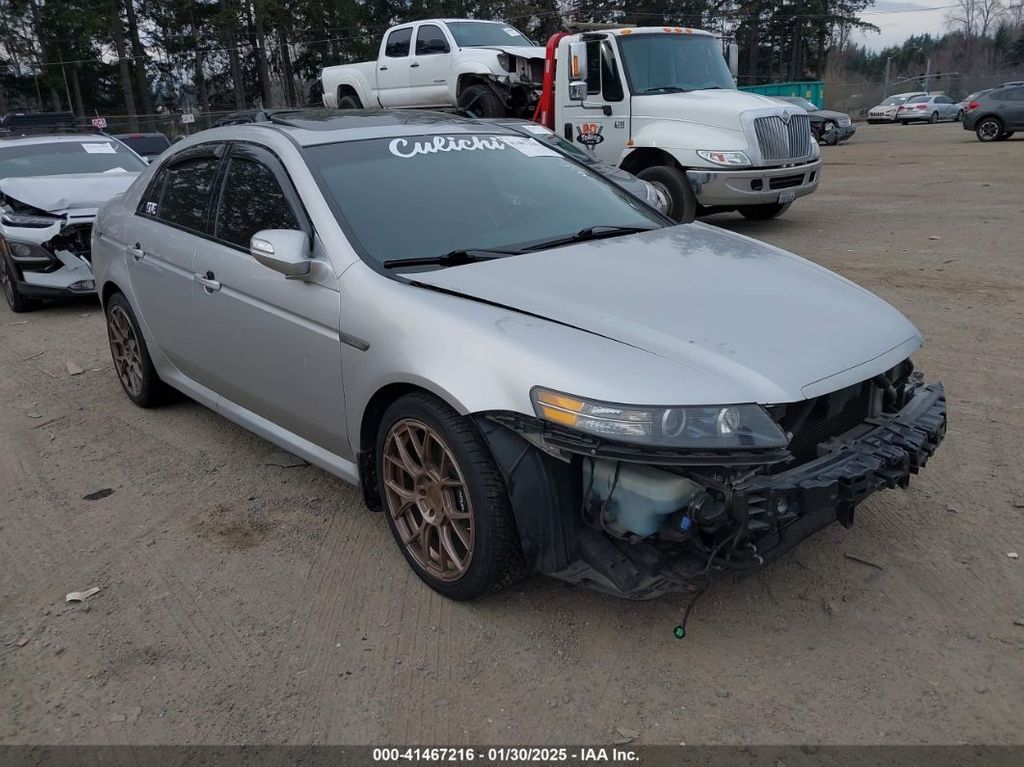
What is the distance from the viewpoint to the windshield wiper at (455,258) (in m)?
Result: 3.35

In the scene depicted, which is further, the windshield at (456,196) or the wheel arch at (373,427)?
the windshield at (456,196)

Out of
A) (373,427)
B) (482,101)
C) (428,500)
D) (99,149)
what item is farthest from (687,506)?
(482,101)

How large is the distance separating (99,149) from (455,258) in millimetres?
8093

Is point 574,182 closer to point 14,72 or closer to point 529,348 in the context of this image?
point 529,348

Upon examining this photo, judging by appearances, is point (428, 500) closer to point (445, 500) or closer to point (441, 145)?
point (445, 500)

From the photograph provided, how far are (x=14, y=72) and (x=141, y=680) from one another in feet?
177

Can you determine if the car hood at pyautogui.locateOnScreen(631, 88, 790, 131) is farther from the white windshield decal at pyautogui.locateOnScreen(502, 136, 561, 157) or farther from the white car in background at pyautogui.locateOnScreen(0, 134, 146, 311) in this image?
the white windshield decal at pyautogui.locateOnScreen(502, 136, 561, 157)

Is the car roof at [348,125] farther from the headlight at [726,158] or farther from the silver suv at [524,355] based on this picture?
the headlight at [726,158]

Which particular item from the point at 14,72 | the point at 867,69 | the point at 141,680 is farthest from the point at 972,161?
the point at 867,69

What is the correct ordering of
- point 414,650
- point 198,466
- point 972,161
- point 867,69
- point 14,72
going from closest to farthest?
point 414,650 → point 198,466 → point 972,161 → point 14,72 → point 867,69

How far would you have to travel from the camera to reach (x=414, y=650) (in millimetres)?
2928

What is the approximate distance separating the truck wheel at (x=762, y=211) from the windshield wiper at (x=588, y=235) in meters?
7.70

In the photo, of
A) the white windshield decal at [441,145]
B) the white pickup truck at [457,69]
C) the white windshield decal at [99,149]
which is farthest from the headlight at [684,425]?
the white pickup truck at [457,69]

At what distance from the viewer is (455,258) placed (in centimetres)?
340
